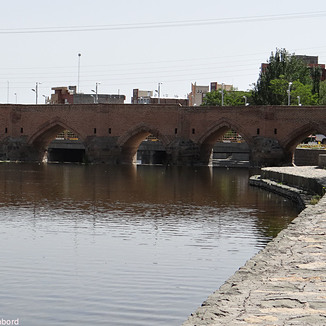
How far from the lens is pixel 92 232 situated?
13.6 meters

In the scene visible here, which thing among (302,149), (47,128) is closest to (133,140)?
(47,128)

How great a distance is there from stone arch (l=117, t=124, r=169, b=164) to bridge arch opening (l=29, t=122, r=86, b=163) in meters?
3.38

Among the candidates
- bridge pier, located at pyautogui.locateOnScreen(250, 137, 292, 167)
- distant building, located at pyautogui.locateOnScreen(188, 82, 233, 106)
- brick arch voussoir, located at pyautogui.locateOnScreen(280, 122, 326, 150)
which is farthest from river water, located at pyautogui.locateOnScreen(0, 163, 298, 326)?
distant building, located at pyautogui.locateOnScreen(188, 82, 233, 106)

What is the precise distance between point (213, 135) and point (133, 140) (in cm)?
581

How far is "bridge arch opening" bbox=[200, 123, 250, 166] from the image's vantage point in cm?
4662

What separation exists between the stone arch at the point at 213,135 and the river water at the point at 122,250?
21.8 meters

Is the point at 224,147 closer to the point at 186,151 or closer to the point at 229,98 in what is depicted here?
the point at 186,151

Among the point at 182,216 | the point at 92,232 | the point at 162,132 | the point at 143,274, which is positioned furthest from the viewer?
the point at 162,132

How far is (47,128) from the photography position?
50.7 metres

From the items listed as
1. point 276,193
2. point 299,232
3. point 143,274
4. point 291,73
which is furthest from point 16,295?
point 291,73

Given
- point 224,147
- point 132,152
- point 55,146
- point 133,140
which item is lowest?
point 132,152

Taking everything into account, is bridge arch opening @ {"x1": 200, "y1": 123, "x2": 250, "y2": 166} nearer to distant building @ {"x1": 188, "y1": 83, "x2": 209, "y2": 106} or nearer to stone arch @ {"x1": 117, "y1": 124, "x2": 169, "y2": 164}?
stone arch @ {"x1": 117, "y1": 124, "x2": 169, "y2": 164}

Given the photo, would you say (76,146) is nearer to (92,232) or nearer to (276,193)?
(276,193)

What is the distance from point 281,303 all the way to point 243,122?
40183 mm
